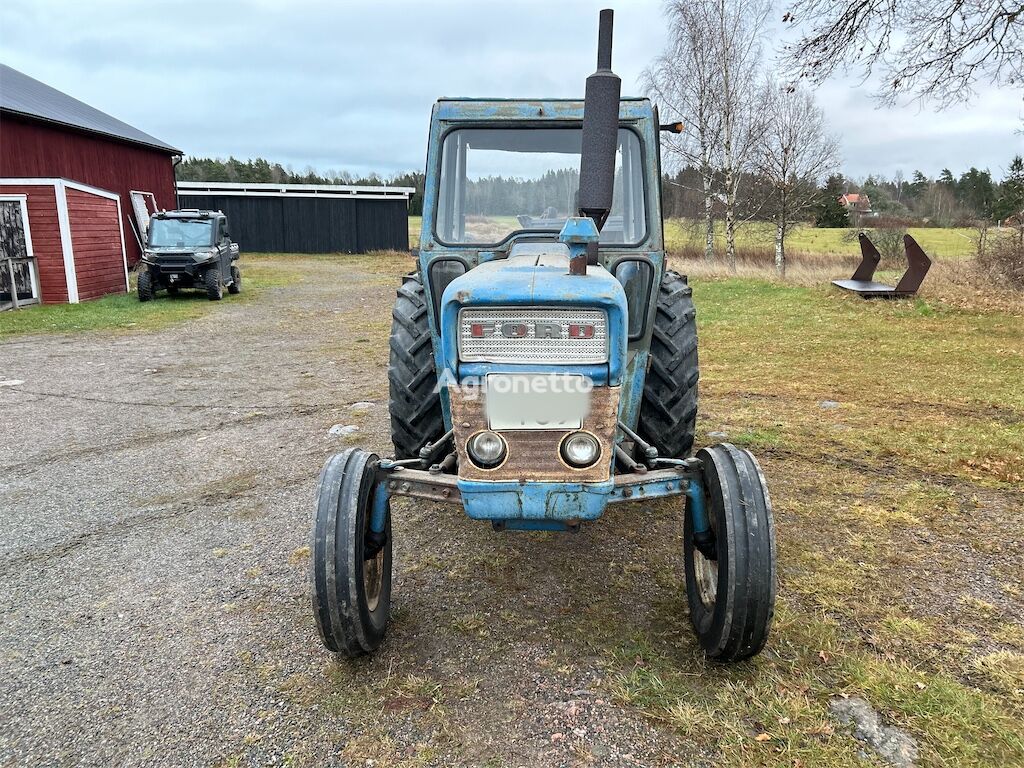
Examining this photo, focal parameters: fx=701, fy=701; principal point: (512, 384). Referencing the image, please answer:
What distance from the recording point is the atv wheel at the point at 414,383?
361 centimetres

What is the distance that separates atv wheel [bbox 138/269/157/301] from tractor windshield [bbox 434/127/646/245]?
12959 mm

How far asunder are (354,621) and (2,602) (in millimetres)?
1878

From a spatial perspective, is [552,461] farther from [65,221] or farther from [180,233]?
[180,233]

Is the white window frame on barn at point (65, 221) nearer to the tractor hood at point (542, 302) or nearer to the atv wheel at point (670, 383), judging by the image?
the atv wheel at point (670, 383)

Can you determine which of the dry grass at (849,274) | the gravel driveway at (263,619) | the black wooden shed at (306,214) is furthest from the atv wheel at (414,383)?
the black wooden shed at (306,214)

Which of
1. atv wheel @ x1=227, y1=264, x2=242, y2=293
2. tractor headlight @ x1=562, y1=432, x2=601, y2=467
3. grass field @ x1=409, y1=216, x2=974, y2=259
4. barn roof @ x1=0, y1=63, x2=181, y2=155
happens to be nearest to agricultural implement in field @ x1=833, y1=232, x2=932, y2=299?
grass field @ x1=409, y1=216, x2=974, y2=259

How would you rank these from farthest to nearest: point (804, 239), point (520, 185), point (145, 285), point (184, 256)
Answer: point (804, 239) < point (184, 256) < point (145, 285) < point (520, 185)

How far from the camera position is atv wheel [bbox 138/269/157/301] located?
14500 millimetres

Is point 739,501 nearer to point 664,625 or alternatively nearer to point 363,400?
point 664,625

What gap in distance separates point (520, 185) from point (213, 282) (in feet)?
42.1

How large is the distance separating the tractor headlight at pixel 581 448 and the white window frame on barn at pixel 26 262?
14.1 m

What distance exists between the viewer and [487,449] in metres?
2.58

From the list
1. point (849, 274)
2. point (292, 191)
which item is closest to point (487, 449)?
point (849, 274)

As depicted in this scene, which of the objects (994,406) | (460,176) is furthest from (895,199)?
(460,176)
